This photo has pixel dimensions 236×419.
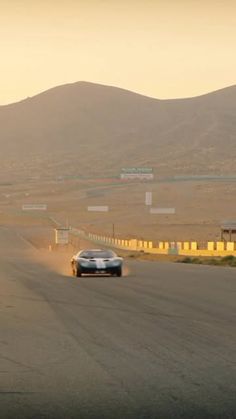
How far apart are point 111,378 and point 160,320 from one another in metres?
7.04

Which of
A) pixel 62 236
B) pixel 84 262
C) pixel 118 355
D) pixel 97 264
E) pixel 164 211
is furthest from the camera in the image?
pixel 164 211

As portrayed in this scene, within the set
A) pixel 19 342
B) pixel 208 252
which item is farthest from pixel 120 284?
pixel 208 252

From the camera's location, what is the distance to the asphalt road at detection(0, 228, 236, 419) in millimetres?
9633

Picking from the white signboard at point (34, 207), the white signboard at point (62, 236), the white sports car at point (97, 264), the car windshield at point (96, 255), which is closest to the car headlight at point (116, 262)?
the white sports car at point (97, 264)

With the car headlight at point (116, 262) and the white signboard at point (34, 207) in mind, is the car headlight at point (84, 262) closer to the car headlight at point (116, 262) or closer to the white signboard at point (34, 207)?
the car headlight at point (116, 262)

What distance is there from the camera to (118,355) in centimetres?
1334

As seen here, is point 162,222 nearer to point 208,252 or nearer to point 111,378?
point 208,252

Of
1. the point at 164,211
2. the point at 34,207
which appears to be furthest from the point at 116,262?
the point at 34,207

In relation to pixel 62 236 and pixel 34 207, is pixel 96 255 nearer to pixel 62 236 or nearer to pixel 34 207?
pixel 62 236

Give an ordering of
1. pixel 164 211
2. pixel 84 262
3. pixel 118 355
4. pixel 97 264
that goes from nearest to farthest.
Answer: pixel 118 355, pixel 97 264, pixel 84 262, pixel 164 211

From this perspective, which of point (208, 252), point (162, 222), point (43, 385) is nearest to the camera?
point (43, 385)

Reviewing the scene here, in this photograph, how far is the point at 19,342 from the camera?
1503 centimetres

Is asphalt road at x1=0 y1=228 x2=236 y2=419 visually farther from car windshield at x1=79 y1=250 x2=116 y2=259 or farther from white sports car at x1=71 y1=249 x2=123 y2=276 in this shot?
car windshield at x1=79 y1=250 x2=116 y2=259

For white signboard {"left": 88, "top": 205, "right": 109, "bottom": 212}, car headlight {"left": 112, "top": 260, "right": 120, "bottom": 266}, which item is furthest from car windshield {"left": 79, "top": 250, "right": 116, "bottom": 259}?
white signboard {"left": 88, "top": 205, "right": 109, "bottom": 212}
